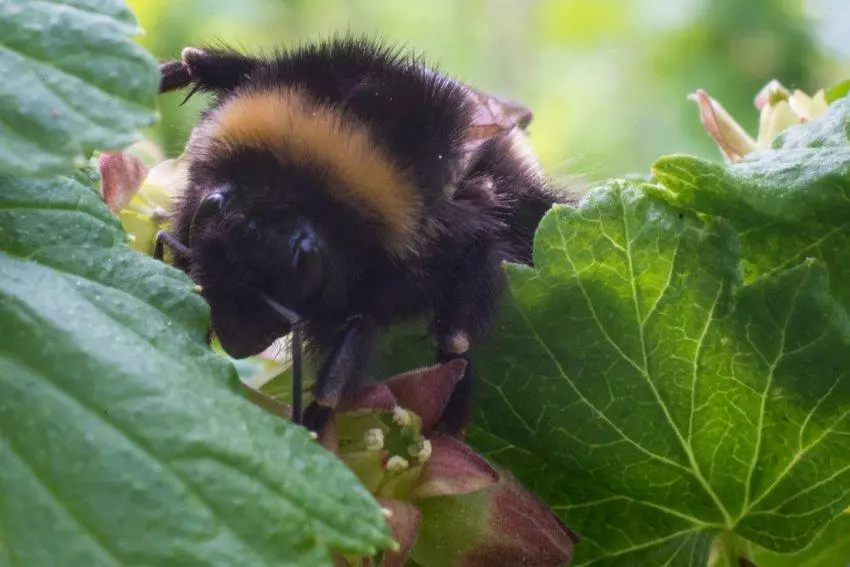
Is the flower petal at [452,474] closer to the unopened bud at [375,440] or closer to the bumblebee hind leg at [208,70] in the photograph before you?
the unopened bud at [375,440]

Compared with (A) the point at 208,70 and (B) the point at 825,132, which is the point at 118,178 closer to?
(A) the point at 208,70

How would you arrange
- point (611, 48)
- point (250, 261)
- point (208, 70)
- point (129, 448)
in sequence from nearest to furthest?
1. point (129, 448)
2. point (250, 261)
3. point (208, 70)
4. point (611, 48)

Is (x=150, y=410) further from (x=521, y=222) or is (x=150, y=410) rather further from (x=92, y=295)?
(x=521, y=222)

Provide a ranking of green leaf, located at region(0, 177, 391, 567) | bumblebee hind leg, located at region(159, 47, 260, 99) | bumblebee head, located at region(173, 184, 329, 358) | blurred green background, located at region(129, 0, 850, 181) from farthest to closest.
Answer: blurred green background, located at region(129, 0, 850, 181) → bumblebee hind leg, located at region(159, 47, 260, 99) → bumblebee head, located at region(173, 184, 329, 358) → green leaf, located at region(0, 177, 391, 567)

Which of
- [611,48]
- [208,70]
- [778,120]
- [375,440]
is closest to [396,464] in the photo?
[375,440]

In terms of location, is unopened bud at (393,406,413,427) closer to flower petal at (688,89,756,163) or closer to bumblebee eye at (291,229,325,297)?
bumblebee eye at (291,229,325,297)

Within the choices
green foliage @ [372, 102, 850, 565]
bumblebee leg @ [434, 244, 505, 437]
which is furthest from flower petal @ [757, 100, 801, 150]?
bumblebee leg @ [434, 244, 505, 437]
